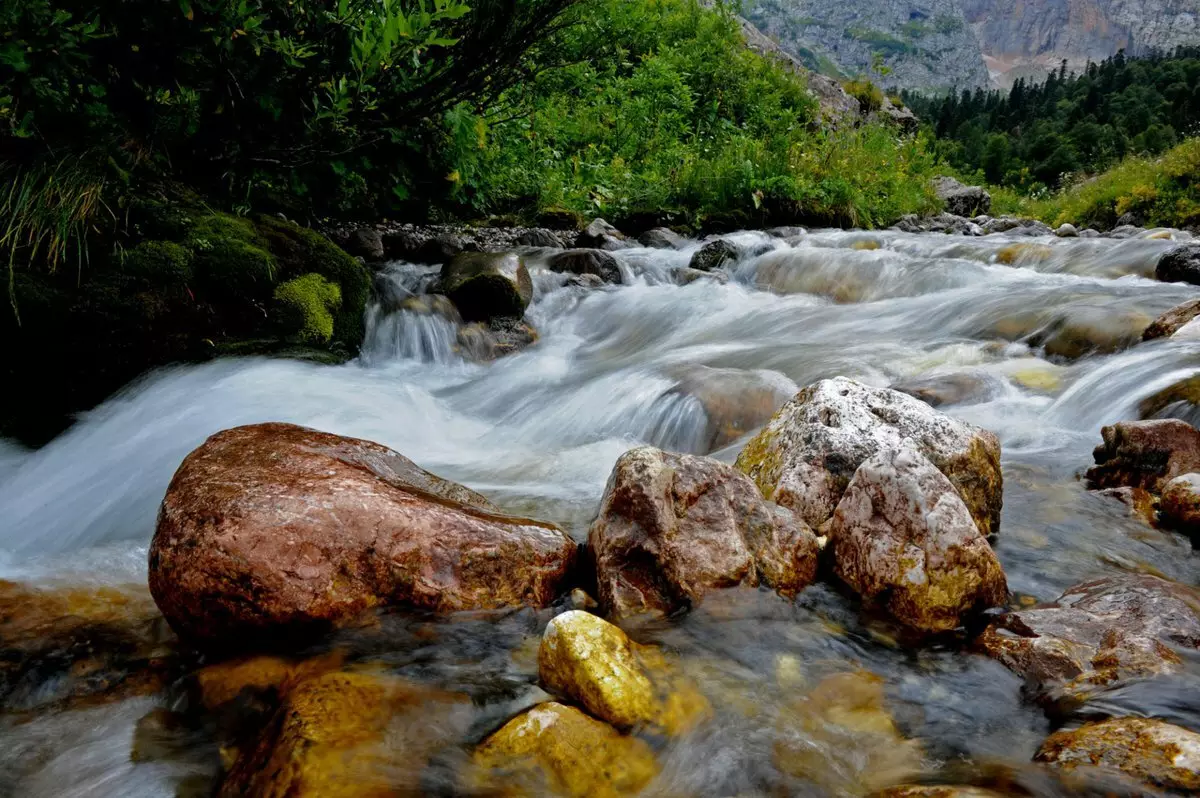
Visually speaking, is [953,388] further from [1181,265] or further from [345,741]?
Result: [345,741]

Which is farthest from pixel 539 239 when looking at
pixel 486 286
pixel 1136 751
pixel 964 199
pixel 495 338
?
pixel 964 199

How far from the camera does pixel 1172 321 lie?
586 centimetres

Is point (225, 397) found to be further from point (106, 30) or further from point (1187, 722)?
point (1187, 722)

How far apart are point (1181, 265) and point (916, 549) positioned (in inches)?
303

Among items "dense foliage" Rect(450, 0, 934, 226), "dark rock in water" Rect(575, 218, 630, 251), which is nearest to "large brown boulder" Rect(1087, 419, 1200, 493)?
"dense foliage" Rect(450, 0, 934, 226)

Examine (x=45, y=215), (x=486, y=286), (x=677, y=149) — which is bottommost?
(x=486, y=286)

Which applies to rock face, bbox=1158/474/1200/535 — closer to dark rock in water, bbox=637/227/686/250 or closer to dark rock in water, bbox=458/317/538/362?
dark rock in water, bbox=458/317/538/362

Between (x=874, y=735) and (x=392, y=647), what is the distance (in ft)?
5.35

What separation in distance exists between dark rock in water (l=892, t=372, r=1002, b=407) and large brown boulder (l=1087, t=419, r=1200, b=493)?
1211 mm

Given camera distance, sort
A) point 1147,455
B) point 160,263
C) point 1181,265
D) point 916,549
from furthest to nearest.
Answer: point 1181,265 → point 160,263 → point 1147,455 → point 916,549

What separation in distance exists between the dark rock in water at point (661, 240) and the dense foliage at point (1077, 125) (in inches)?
897

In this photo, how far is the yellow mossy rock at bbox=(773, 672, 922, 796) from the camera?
2008mm

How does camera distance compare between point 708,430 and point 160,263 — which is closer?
point 160,263

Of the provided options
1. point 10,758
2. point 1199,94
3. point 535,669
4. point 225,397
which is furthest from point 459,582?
point 1199,94
